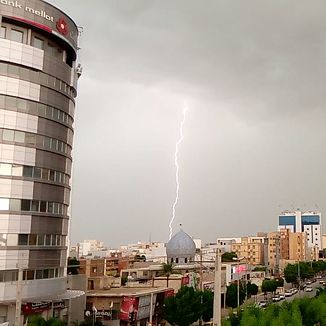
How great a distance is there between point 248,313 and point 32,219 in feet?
68.6

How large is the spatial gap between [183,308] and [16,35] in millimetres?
33008

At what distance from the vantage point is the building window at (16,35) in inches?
1864

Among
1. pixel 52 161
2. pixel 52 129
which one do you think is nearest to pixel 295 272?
pixel 52 161

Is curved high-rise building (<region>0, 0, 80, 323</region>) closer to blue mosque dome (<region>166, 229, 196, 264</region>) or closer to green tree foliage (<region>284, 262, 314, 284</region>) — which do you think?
blue mosque dome (<region>166, 229, 196, 264</region>)

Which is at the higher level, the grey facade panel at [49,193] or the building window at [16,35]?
the building window at [16,35]

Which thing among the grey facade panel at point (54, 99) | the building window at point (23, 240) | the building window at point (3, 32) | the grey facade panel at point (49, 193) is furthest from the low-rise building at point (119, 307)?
the building window at point (3, 32)

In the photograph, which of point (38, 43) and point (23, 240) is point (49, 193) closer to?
point (23, 240)

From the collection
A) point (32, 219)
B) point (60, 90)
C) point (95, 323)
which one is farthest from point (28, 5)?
point (95, 323)

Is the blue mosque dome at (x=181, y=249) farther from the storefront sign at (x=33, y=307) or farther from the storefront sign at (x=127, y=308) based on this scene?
the storefront sign at (x=33, y=307)

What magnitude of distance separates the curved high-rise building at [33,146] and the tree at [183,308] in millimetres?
12790

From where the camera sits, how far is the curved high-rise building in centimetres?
4547

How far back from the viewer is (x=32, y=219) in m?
47.1

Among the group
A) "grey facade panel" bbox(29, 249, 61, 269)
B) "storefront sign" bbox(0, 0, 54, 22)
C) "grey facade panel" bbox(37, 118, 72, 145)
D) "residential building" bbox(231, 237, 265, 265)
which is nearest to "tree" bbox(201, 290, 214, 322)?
"grey facade panel" bbox(29, 249, 61, 269)

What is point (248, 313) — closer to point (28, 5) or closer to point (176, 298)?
point (176, 298)
